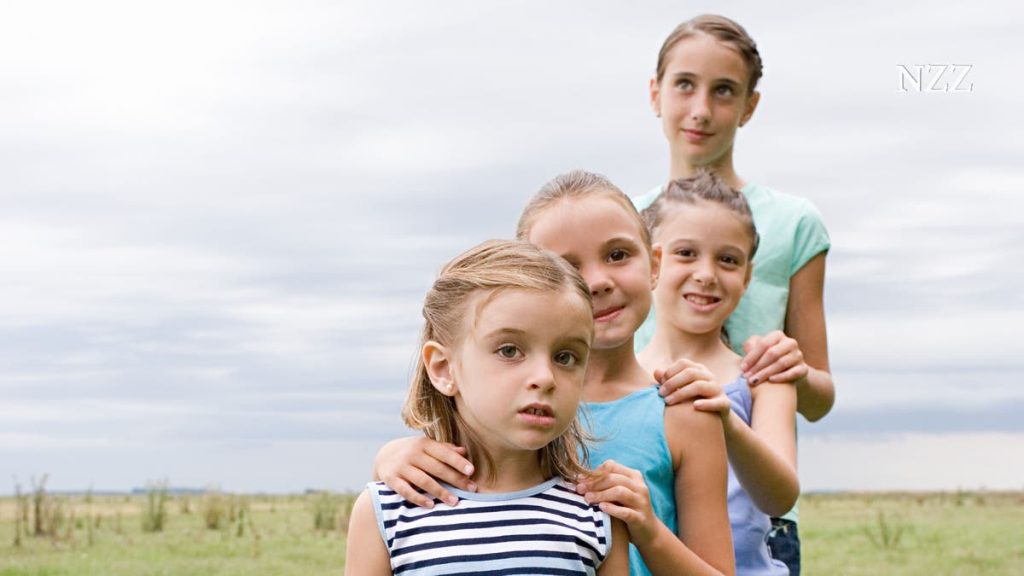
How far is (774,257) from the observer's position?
4395 millimetres

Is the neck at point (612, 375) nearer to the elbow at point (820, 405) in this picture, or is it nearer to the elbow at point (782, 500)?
the elbow at point (782, 500)

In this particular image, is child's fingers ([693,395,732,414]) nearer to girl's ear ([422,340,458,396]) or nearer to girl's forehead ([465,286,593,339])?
girl's forehead ([465,286,593,339])

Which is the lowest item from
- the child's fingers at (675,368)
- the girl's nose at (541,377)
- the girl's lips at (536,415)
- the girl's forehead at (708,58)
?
the girl's lips at (536,415)

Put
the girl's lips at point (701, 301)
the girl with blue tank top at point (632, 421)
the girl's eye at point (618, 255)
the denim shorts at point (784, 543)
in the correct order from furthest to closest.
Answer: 1. the denim shorts at point (784, 543)
2. the girl's lips at point (701, 301)
3. the girl's eye at point (618, 255)
4. the girl with blue tank top at point (632, 421)

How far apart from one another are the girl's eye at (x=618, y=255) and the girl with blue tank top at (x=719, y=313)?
0.61m

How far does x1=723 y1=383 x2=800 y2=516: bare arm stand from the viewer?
2.96m

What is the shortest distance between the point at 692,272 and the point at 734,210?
254 mm

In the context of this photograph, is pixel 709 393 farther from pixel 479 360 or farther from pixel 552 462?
pixel 479 360

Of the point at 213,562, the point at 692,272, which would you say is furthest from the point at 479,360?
the point at 213,562

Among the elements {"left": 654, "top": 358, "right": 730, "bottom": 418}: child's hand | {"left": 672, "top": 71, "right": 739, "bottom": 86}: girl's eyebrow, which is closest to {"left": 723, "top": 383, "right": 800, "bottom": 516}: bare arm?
{"left": 654, "top": 358, "right": 730, "bottom": 418}: child's hand

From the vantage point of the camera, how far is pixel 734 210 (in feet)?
11.8

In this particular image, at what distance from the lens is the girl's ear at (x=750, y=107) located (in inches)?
182

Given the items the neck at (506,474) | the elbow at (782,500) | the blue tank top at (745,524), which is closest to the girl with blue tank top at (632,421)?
the neck at (506,474)

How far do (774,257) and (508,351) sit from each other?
2200mm
